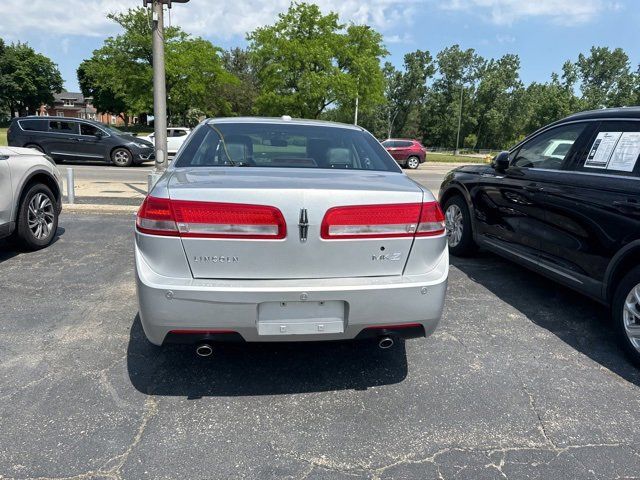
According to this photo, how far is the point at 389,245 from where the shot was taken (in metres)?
2.73

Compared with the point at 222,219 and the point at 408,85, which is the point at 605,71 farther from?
the point at 222,219

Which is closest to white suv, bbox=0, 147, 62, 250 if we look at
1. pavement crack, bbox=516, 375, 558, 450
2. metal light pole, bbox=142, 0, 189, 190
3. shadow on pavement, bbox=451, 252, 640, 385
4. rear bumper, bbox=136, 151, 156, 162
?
metal light pole, bbox=142, 0, 189, 190

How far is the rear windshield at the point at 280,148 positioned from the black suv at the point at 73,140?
16.6 meters

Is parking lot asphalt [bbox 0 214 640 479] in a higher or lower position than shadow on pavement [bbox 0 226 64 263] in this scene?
lower

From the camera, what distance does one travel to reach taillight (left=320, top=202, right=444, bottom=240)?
263cm

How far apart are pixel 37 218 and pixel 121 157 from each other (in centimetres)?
1403

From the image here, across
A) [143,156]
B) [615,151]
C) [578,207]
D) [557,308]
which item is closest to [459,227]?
[557,308]

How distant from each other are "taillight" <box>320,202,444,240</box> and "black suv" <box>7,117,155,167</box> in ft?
59.2

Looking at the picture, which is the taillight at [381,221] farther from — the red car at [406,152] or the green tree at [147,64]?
the green tree at [147,64]

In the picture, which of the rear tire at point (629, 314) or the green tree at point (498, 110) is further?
the green tree at point (498, 110)

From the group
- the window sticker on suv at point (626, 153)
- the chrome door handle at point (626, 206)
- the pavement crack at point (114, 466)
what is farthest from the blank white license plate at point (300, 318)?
the window sticker on suv at point (626, 153)

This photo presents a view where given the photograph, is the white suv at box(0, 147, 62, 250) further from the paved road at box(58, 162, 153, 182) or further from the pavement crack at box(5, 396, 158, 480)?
the paved road at box(58, 162, 153, 182)

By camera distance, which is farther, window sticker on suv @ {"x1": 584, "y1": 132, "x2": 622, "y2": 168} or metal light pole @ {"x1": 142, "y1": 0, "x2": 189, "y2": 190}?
metal light pole @ {"x1": 142, "y1": 0, "x2": 189, "y2": 190}

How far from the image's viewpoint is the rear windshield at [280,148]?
348cm
